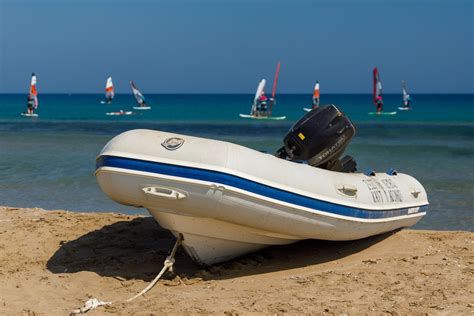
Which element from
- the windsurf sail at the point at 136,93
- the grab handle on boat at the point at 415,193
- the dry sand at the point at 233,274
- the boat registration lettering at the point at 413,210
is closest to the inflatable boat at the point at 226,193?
the dry sand at the point at 233,274

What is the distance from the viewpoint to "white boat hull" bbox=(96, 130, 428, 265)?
502 centimetres

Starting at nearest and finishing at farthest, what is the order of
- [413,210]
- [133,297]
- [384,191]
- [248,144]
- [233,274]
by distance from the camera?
[133,297] → [233,274] → [384,191] → [413,210] → [248,144]

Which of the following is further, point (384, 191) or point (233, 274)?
point (384, 191)

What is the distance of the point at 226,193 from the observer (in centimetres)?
501

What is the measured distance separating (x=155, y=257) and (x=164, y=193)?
1.25 metres

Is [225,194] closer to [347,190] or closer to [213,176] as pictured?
[213,176]

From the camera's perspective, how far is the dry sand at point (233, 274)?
4.64 m

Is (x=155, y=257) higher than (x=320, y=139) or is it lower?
lower

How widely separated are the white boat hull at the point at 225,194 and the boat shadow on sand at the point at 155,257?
17 cm

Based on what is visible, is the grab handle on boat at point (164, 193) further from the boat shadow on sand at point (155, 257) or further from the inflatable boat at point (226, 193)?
the boat shadow on sand at point (155, 257)

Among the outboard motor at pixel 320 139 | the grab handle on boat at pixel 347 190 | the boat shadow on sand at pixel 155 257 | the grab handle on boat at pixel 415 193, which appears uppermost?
the outboard motor at pixel 320 139

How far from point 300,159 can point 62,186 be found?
6403 mm

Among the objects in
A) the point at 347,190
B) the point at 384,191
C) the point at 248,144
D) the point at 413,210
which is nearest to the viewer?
the point at 347,190

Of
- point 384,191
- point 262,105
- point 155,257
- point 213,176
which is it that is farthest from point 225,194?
point 262,105
